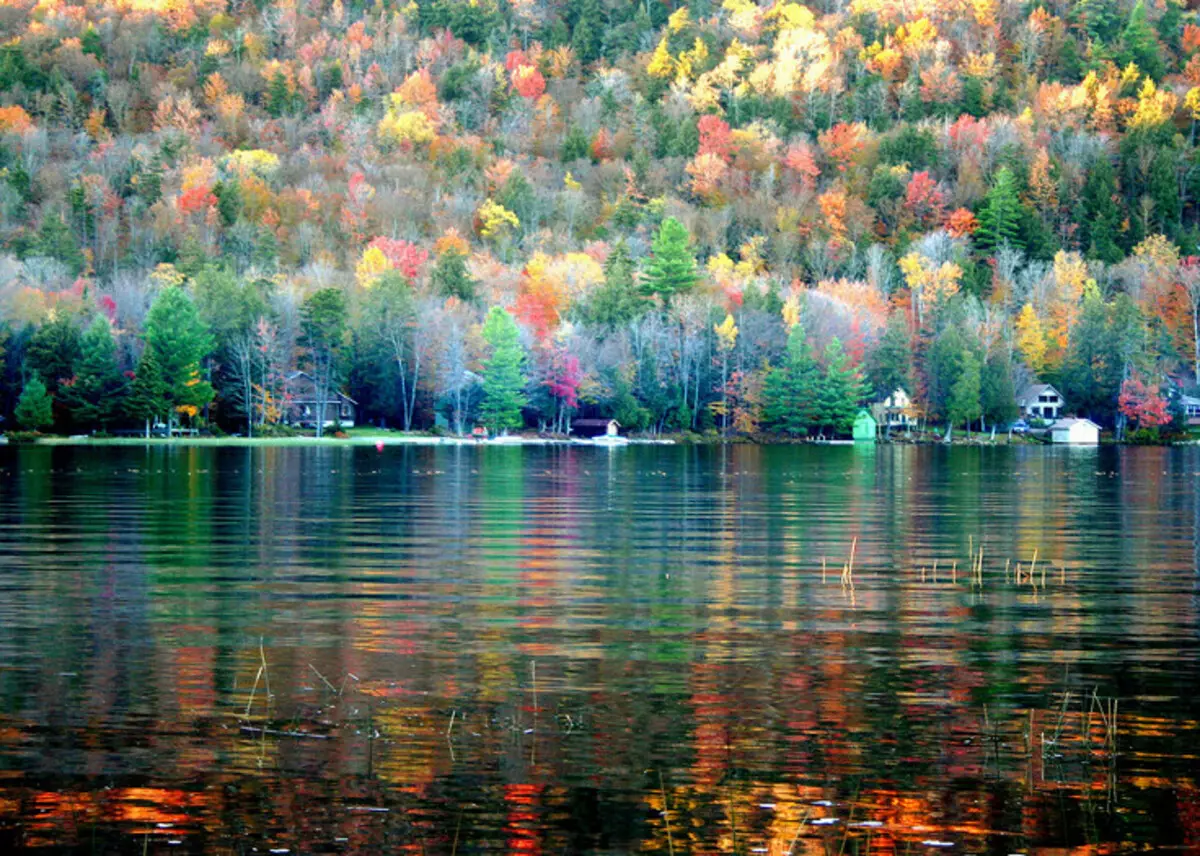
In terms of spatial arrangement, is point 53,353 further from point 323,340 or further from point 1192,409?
point 1192,409

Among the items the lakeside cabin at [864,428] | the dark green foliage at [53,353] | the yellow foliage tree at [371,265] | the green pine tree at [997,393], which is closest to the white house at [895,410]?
the lakeside cabin at [864,428]

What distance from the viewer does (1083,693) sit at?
899 inches

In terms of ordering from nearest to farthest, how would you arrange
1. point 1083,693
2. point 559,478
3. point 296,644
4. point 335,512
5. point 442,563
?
point 1083,693
point 296,644
point 442,563
point 335,512
point 559,478

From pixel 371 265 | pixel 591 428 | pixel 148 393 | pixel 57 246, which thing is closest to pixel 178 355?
pixel 148 393

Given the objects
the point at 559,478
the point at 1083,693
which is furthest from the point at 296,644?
the point at 559,478

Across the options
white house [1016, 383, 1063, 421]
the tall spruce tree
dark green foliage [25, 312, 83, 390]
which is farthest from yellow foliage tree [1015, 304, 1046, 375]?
dark green foliage [25, 312, 83, 390]

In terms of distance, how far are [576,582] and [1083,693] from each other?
545 inches

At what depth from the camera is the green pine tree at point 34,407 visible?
125 m

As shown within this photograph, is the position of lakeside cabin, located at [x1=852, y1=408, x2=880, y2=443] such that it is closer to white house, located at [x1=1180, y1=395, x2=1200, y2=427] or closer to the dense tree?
white house, located at [x1=1180, y1=395, x2=1200, y2=427]

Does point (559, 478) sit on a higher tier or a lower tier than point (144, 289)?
lower

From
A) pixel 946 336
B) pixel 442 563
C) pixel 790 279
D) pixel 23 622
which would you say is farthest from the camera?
pixel 790 279

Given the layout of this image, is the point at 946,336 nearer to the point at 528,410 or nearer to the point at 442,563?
the point at 528,410

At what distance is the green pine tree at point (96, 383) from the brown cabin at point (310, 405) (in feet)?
46.8

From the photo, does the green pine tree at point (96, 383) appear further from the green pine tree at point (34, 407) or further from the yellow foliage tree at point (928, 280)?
the yellow foliage tree at point (928, 280)
